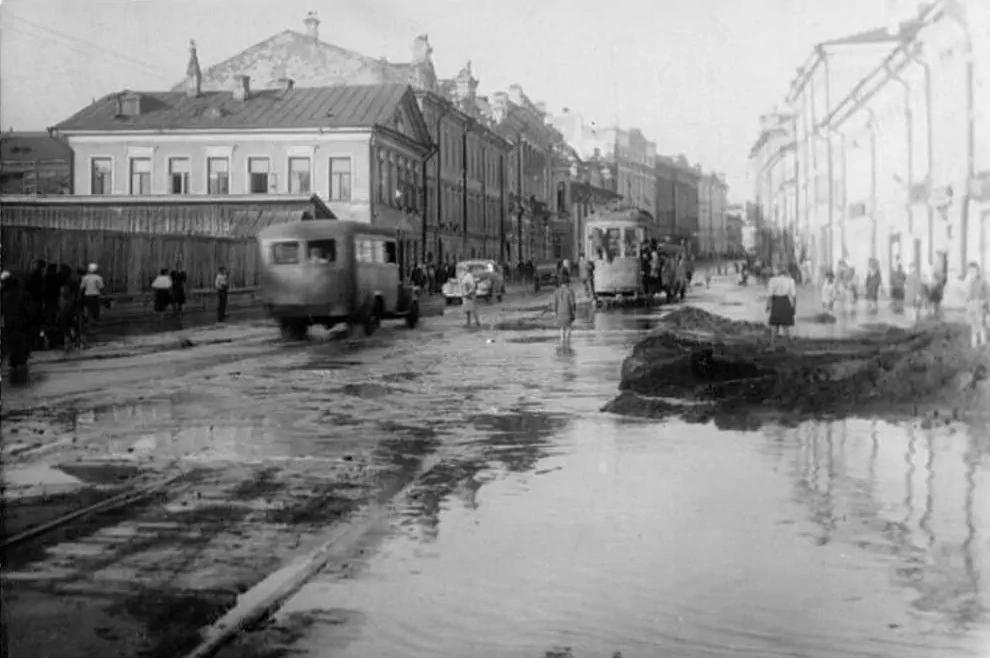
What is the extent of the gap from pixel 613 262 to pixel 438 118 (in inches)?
892

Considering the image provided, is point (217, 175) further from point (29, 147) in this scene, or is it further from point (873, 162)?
point (873, 162)

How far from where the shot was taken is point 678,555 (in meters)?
5.20

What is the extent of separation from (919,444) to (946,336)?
2.28 meters

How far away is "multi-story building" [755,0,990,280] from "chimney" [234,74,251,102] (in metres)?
2.87

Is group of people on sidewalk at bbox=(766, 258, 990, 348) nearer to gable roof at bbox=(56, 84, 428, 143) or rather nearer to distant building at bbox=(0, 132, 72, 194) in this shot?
gable roof at bbox=(56, 84, 428, 143)

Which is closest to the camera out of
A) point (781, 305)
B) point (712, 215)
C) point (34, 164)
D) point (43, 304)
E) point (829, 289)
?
point (34, 164)

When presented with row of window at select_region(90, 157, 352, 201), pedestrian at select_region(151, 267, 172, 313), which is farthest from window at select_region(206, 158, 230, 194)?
pedestrian at select_region(151, 267, 172, 313)

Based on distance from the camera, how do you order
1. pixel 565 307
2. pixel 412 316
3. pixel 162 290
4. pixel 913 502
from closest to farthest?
pixel 913 502
pixel 162 290
pixel 565 307
pixel 412 316

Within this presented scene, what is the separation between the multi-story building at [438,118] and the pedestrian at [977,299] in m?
2.65

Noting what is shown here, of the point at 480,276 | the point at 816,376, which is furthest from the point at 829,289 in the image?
the point at 480,276

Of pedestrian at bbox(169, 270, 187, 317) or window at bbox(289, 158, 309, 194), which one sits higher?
window at bbox(289, 158, 309, 194)

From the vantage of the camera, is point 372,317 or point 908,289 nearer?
point 908,289

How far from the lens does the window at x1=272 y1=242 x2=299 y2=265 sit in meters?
11.4

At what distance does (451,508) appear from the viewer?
253 inches
